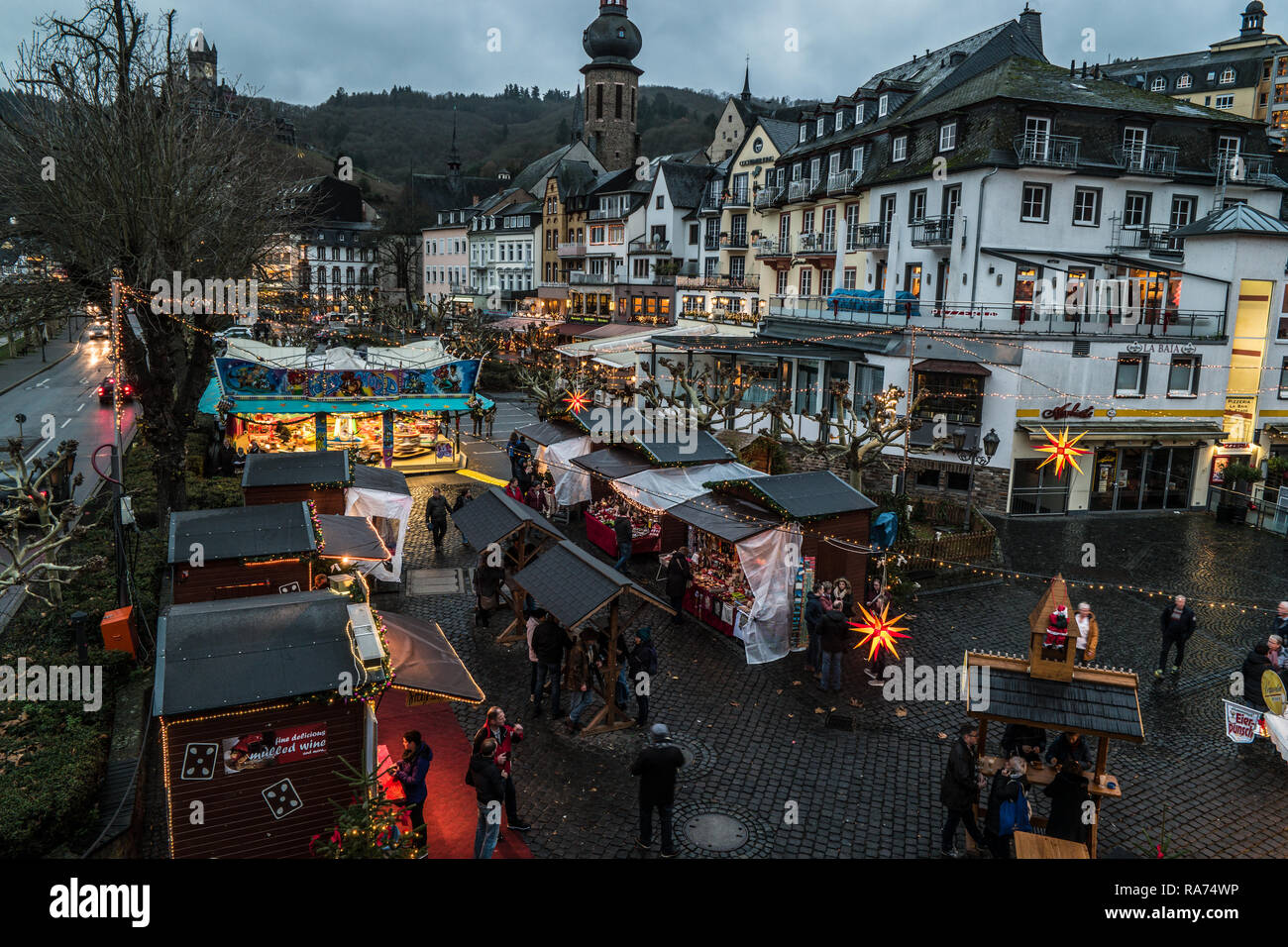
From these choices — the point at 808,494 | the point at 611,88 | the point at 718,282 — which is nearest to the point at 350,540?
the point at 808,494

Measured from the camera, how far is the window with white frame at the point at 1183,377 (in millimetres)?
28484

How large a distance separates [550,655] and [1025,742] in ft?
22.0

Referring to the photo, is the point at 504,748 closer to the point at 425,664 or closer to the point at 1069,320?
the point at 425,664

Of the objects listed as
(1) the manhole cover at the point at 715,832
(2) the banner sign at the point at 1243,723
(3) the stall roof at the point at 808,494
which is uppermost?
(3) the stall roof at the point at 808,494

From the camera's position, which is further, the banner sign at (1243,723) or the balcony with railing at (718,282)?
the balcony with railing at (718,282)

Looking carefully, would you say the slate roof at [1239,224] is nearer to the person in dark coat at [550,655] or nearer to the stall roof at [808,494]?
the stall roof at [808,494]

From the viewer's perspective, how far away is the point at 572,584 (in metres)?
13.5

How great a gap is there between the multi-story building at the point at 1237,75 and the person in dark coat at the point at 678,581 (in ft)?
239

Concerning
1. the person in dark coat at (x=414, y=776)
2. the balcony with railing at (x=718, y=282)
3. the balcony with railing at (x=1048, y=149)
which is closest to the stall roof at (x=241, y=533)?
the person in dark coat at (x=414, y=776)

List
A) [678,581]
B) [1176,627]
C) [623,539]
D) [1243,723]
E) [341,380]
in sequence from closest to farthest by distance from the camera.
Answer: [1243,723], [1176,627], [678,581], [623,539], [341,380]

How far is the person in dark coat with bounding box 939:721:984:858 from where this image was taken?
385 inches

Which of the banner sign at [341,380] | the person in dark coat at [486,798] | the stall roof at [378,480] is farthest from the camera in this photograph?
the banner sign at [341,380]

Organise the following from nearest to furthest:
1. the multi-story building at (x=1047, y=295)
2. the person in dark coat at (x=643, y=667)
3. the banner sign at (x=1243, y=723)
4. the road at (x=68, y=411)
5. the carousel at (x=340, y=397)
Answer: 1. the banner sign at (x=1243, y=723)
2. the person in dark coat at (x=643, y=667)
3. the multi-story building at (x=1047, y=295)
4. the carousel at (x=340, y=397)
5. the road at (x=68, y=411)

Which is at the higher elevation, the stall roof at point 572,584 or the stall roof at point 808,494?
the stall roof at point 808,494
